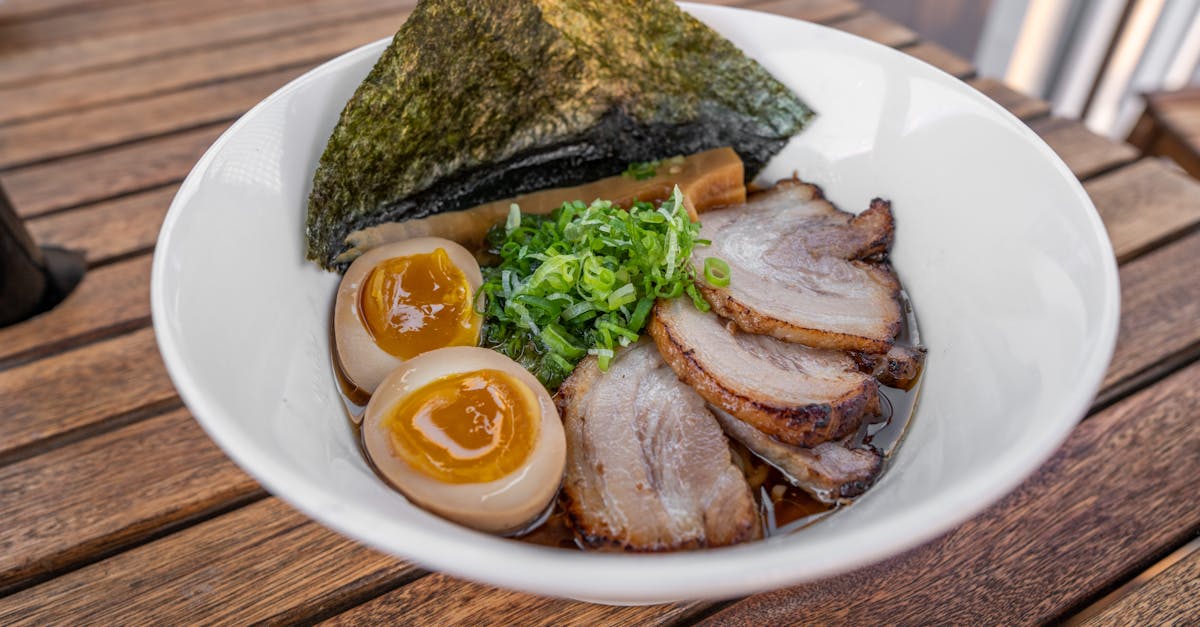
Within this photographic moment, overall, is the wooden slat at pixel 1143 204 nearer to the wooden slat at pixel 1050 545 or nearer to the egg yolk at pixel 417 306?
the wooden slat at pixel 1050 545

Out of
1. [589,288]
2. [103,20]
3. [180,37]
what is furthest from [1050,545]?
[103,20]

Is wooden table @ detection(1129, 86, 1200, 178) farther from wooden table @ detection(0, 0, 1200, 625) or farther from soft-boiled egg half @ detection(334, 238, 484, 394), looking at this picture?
soft-boiled egg half @ detection(334, 238, 484, 394)

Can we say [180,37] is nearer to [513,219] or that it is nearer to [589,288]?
[513,219]

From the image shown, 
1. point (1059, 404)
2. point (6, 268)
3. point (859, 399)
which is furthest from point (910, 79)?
point (6, 268)

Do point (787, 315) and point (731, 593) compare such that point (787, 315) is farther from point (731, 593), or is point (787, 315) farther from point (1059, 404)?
point (731, 593)

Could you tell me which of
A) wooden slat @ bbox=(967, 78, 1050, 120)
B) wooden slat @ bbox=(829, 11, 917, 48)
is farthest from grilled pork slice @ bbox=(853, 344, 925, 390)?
wooden slat @ bbox=(829, 11, 917, 48)

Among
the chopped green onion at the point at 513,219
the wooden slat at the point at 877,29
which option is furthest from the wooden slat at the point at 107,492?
the wooden slat at the point at 877,29
